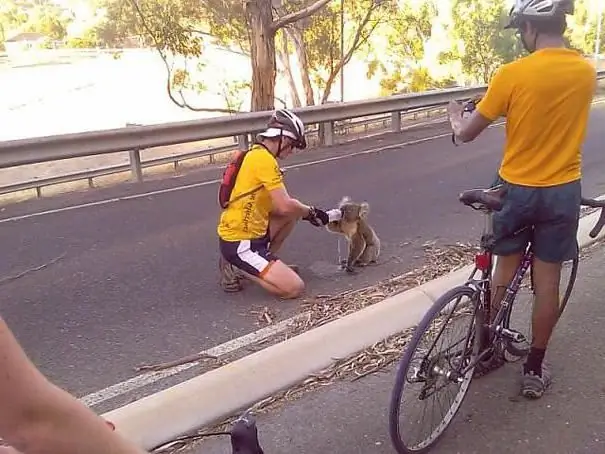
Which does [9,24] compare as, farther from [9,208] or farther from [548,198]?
[548,198]

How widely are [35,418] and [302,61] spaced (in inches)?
778

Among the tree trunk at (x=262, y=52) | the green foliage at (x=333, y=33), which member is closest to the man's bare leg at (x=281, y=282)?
the tree trunk at (x=262, y=52)

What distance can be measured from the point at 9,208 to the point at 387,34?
1714 centimetres

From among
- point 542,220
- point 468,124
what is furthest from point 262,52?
point 542,220

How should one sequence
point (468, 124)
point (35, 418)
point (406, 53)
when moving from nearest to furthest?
point (35, 418)
point (468, 124)
point (406, 53)

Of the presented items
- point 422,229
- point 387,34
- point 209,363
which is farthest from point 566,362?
point 387,34

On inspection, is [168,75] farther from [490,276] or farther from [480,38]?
[490,276]

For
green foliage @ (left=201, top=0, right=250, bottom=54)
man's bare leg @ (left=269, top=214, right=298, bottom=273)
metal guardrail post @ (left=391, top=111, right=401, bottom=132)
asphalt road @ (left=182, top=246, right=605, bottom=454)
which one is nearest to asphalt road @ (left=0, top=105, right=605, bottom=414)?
man's bare leg @ (left=269, top=214, right=298, bottom=273)

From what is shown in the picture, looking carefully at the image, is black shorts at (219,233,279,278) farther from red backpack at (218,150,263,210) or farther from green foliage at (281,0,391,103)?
green foliage at (281,0,391,103)

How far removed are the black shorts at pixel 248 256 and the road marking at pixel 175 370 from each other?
548 mm

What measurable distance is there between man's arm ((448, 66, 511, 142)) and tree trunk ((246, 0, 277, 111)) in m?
10.5

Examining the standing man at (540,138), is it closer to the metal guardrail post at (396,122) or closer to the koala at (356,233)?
the koala at (356,233)

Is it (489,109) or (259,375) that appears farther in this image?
(259,375)

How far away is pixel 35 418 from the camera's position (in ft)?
3.68
